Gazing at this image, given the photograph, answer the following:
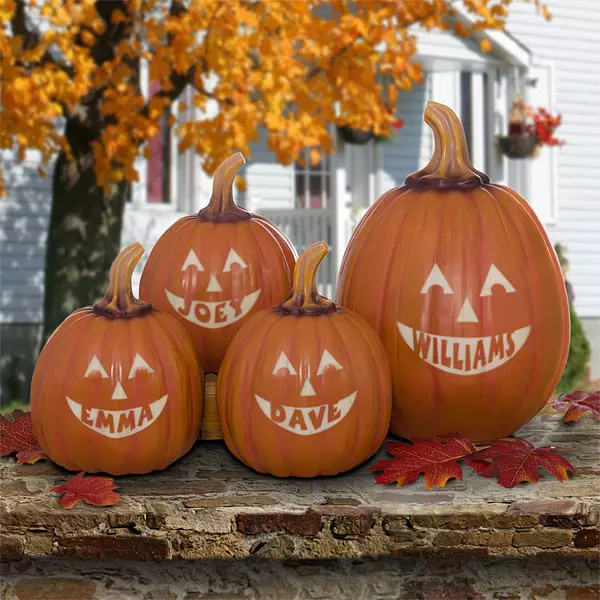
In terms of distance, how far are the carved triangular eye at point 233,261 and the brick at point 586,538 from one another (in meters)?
1.17

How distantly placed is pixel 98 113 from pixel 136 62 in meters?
0.83

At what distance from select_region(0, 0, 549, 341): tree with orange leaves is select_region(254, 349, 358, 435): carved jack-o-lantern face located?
411 cm

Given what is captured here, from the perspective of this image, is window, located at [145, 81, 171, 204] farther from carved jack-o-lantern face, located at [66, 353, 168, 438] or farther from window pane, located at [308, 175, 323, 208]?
carved jack-o-lantern face, located at [66, 353, 168, 438]

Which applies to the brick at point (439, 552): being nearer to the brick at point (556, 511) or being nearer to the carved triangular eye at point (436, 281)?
the brick at point (556, 511)

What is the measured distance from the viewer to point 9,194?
29.1 feet

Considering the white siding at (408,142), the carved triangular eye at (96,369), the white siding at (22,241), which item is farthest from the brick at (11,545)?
the white siding at (408,142)

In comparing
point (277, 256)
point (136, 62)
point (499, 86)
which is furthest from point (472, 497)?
point (499, 86)

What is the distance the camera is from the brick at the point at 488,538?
214 centimetres

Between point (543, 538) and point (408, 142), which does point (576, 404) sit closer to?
point (543, 538)

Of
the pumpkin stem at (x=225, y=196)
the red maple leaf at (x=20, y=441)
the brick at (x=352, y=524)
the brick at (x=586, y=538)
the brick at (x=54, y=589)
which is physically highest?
the pumpkin stem at (x=225, y=196)

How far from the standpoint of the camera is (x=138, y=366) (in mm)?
2234

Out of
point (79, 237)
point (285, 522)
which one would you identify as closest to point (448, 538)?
point (285, 522)

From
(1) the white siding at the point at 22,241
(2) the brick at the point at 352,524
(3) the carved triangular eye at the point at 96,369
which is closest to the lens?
(2) the brick at the point at 352,524

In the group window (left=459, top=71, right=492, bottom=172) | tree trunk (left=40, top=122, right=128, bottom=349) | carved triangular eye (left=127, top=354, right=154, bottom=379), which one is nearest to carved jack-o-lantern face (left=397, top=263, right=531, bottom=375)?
carved triangular eye (left=127, top=354, right=154, bottom=379)
